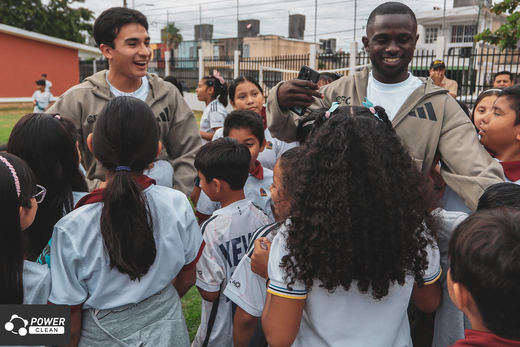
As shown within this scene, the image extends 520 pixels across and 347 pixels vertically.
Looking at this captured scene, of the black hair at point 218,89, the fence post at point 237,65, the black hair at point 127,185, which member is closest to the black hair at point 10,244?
the black hair at point 127,185

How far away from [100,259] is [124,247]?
10 centimetres

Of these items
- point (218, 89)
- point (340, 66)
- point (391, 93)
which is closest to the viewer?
point (391, 93)

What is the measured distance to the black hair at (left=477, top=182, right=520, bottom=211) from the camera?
5.09 feet

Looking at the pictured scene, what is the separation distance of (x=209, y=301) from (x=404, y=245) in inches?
46.3

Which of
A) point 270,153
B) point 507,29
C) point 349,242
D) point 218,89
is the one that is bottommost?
point 270,153

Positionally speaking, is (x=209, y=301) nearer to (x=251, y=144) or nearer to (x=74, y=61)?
(x=251, y=144)

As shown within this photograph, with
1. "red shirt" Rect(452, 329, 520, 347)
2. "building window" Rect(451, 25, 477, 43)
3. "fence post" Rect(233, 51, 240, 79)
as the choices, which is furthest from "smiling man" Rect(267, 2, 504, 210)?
"building window" Rect(451, 25, 477, 43)

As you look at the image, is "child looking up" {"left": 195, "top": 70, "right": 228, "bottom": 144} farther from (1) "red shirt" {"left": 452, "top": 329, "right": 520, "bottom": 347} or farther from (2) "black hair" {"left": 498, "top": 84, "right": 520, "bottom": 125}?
(1) "red shirt" {"left": 452, "top": 329, "right": 520, "bottom": 347}

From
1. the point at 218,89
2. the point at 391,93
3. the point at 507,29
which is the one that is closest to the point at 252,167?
the point at 391,93

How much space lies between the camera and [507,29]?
8.36 metres

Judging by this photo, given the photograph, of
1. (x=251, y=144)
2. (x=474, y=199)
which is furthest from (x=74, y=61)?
(x=474, y=199)

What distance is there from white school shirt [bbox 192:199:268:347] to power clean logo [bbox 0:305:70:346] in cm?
71

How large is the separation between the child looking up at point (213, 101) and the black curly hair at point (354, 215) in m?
4.17

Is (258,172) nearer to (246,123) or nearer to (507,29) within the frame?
(246,123)
